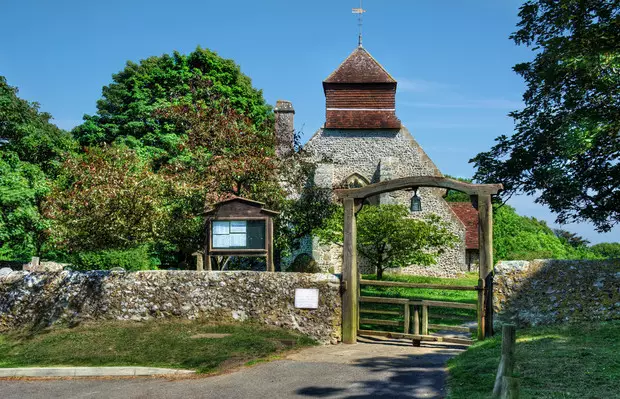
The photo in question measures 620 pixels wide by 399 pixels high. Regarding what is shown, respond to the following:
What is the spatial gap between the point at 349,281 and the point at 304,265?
557 inches

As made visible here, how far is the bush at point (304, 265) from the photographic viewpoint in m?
25.5

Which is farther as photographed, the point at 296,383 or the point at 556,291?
the point at 556,291

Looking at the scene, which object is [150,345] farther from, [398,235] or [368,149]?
[368,149]

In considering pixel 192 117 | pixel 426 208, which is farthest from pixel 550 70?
pixel 426 208

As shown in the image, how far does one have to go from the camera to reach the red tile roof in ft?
118

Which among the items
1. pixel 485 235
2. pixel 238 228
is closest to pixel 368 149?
pixel 238 228

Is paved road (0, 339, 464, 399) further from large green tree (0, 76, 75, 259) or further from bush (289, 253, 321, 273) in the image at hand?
bush (289, 253, 321, 273)

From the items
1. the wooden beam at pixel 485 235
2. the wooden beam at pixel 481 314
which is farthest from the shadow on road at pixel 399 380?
the wooden beam at pixel 485 235

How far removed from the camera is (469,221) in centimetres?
3791

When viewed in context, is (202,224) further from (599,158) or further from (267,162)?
(599,158)

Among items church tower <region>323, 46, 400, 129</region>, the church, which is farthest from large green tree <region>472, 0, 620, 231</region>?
church tower <region>323, 46, 400, 129</region>

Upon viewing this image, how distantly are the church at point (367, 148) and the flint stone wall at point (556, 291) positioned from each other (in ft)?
59.3

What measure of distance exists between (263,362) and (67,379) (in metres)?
3.28

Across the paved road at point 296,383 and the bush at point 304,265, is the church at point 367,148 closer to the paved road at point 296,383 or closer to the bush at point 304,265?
the bush at point 304,265
